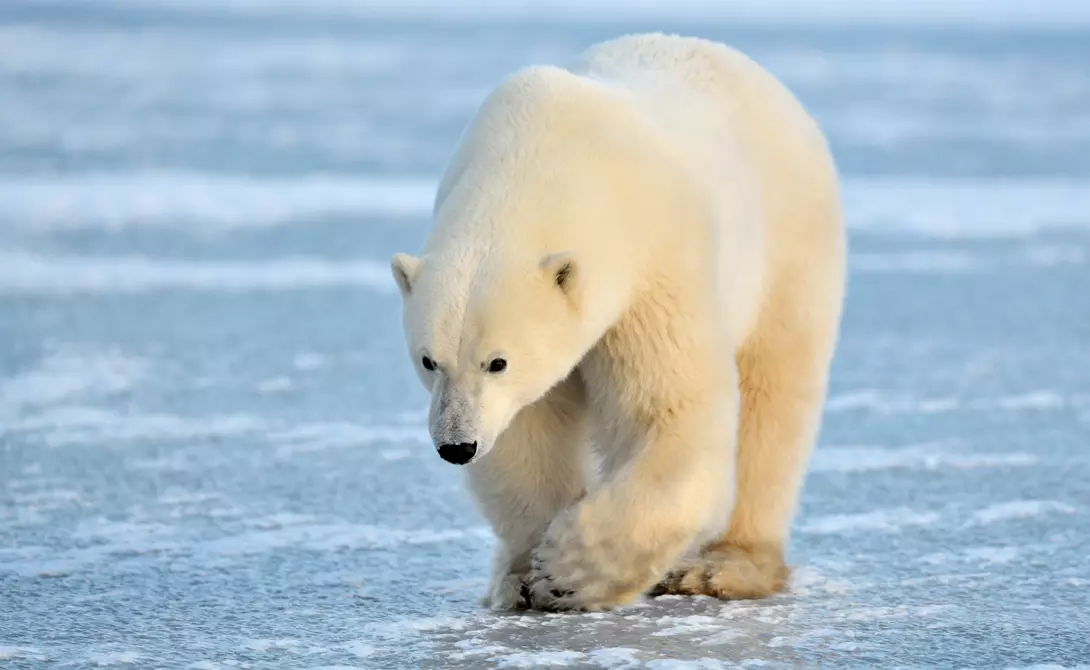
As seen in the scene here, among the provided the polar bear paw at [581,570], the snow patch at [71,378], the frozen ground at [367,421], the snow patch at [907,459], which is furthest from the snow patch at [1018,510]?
the snow patch at [71,378]

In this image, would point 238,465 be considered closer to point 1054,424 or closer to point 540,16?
point 1054,424

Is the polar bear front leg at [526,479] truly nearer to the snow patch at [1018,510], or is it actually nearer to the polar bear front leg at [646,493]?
the polar bear front leg at [646,493]

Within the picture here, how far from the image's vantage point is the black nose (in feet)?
9.49

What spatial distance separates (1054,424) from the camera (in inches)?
199

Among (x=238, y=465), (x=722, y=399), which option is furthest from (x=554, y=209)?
(x=238, y=465)

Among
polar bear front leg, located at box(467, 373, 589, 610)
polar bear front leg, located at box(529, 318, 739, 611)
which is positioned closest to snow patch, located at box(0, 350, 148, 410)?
polar bear front leg, located at box(467, 373, 589, 610)

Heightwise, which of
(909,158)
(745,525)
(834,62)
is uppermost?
(834,62)

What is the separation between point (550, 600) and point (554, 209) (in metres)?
0.78

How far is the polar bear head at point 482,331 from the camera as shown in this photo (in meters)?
2.90

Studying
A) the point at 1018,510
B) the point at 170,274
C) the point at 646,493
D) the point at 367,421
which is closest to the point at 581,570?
the point at 646,493

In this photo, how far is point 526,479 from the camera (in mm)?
3443

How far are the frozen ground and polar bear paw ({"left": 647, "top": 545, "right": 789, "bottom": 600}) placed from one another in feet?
0.31

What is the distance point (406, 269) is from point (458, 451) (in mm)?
341

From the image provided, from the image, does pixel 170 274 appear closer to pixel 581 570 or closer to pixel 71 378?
pixel 71 378
